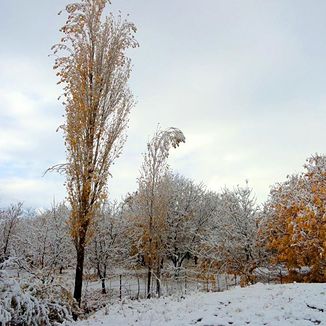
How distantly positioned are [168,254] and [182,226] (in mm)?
2848

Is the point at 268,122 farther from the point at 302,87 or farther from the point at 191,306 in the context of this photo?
the point at 191,306

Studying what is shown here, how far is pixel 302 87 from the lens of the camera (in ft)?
37.6

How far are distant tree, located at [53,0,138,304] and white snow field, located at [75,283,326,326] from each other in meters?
→ 2.40

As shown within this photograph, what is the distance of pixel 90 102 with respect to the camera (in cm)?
1065

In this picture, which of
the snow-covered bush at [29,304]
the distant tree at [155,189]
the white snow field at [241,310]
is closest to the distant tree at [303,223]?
the white snow field at [241,310]

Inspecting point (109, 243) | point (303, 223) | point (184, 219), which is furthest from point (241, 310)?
point (184, 219)

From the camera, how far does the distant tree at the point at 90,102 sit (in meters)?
10.2

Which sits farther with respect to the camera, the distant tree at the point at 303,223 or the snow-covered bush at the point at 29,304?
the distant tree at the point at 303,223

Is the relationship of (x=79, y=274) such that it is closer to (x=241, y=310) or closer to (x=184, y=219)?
(x=241, y=310)

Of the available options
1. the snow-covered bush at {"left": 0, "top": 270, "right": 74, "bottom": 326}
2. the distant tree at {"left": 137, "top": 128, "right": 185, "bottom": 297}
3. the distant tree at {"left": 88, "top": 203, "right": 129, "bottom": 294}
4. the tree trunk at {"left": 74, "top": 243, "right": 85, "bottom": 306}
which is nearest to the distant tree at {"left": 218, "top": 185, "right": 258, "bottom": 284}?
the distant tree at {"left": 137, "top": 128, "right": 185, "bottom": 297}

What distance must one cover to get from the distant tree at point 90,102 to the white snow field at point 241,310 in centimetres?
240

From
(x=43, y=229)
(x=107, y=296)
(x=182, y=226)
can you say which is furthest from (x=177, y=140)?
(x=43, y=229)

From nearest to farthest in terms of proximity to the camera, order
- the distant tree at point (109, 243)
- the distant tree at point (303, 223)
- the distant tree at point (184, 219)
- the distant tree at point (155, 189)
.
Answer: the distant tree at point (303, 223)
the distant tree at point (155, 189)
the distant tree at point (109, 243)
the distant tree at point (184, 219)

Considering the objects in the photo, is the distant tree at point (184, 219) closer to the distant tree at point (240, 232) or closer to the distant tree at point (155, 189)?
the distant tree at point (240, 232)
